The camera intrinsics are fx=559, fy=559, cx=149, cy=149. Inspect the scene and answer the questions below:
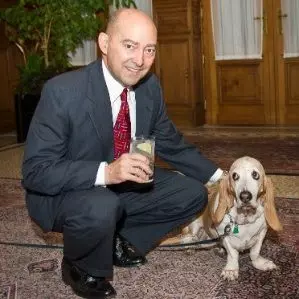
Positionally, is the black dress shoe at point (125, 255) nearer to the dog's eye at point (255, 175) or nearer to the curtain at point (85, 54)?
the dog's eye at point (255, 175)

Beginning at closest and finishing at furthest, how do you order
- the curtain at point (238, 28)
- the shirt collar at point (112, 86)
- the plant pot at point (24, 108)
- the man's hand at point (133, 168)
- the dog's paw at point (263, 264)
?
1. the man's hand at point (133, 168)
2. the shirt collar at point (112, 86)
3. the dog's paw at point (263, 264)
4. the plant pot at point (24, 108)
5. the curtain at point (238, 28)

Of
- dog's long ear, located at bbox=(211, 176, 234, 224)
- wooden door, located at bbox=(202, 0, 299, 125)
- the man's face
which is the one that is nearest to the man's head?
the man's face

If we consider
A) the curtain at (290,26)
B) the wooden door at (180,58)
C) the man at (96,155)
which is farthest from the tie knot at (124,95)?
the wooden door at (180,58)

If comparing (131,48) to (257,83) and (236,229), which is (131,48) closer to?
(236,229)

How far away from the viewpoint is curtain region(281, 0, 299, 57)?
6.45 metres

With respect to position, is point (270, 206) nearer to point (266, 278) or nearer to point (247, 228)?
point (247, 228)

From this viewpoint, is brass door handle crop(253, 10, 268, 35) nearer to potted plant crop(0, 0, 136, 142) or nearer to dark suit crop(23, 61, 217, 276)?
potted plant crop(0, 0, 136, 142)

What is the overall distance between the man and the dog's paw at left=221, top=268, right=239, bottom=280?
1.10 feet

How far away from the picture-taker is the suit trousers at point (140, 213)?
2172mm

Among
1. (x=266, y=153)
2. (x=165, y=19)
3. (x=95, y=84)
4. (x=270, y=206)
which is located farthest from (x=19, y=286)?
(x=165, y=19)

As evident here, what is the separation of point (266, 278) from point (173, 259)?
484 millimetres

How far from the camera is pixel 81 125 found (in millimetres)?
2234

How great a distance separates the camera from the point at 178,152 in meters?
2.63

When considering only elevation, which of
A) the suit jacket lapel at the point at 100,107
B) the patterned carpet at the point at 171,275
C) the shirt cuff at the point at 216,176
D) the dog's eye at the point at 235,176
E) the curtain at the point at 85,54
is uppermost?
the curtain at the point at 85,54
